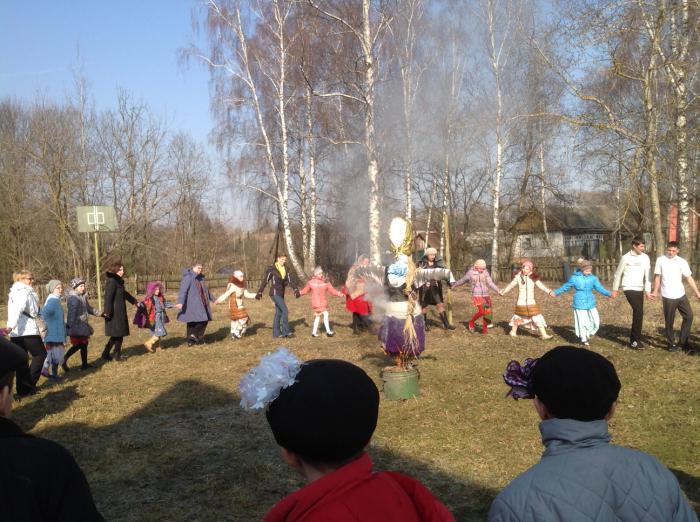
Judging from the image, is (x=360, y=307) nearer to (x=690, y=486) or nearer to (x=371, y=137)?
(x=371, y=137)

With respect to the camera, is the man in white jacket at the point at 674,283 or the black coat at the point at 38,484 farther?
the man in white jacket at the point at 674,283

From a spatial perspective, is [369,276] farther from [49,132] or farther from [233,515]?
[49,132]

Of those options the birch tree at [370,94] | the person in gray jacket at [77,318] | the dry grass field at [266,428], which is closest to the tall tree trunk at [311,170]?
the birch tree at [370,94]

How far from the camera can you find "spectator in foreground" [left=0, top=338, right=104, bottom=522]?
1625mm

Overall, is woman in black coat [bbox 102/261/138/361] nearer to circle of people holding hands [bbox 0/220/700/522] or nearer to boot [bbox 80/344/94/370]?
boot [bbox 80/344/94/370]

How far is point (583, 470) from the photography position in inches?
75.0

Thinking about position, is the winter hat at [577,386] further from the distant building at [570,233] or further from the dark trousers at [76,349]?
the distant building at [570,233]

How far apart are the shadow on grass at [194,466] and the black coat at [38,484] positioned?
8.99 ft

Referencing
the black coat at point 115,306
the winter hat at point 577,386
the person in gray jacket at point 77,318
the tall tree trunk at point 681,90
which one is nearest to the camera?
the winter hat at point 577,386

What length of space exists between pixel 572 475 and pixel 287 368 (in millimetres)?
997

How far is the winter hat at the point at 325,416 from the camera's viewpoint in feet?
5.01

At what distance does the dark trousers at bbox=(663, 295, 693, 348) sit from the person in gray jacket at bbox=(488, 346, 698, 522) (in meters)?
7.89

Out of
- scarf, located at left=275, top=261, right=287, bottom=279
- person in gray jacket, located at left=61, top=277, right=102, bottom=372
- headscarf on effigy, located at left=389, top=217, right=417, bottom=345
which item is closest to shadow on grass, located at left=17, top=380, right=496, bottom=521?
headscarf on effigy, located at left=389, top=217, right=417, bottom=345

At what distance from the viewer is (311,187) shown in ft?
72.5
